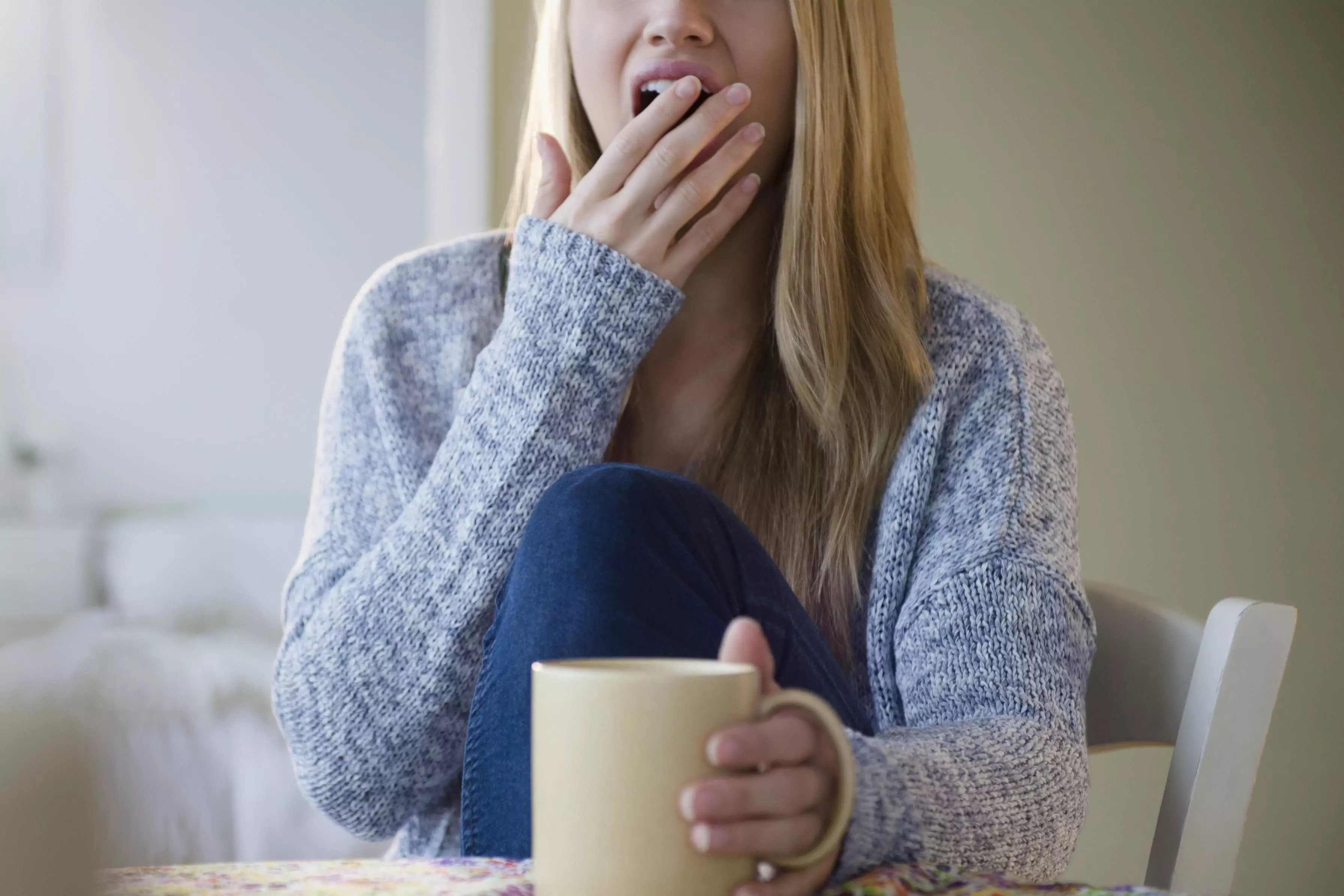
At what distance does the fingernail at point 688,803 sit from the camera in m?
0.36

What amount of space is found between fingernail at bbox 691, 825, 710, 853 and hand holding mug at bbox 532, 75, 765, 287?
0.52m

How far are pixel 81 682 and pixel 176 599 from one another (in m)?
2.68

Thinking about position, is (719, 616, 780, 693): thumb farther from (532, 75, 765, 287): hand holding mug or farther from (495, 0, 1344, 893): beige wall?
(495, 0, 1344, 893): beige wall

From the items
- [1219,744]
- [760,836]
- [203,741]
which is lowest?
[203,741]

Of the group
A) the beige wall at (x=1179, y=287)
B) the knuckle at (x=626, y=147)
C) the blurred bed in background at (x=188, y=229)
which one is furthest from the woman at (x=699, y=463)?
the blurred bed in background at (x=188, y=229)

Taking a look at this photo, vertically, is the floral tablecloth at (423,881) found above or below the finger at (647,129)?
below

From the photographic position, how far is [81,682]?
238mm

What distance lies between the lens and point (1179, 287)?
6.75 ft

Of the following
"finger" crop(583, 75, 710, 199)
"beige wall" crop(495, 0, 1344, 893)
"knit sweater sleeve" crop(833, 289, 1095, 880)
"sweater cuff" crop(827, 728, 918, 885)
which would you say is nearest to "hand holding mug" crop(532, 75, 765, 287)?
"finger" crop(583, 75, 710, 199)

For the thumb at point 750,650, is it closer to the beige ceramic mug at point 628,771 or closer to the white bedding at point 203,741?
the beige ceramic mug at point 628,771

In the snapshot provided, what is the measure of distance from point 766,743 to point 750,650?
0.04 meters

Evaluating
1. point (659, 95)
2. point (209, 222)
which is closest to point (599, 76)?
point (659, 95)

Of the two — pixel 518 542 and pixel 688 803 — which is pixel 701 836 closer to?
pixel 688 803

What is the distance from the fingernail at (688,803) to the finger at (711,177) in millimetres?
556
